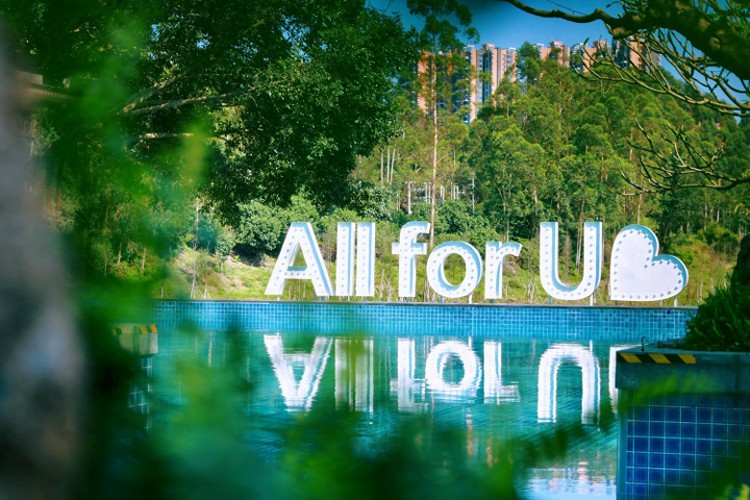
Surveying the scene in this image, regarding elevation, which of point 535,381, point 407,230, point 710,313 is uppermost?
point 407,230

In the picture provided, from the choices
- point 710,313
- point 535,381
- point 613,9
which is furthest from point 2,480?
point 535,381

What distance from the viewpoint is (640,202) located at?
31578 millimetres

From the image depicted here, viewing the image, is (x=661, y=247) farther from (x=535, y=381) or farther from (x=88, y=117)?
(x=88, y=117)

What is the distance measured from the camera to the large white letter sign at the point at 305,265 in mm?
16797

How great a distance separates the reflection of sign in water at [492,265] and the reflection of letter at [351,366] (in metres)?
15.1

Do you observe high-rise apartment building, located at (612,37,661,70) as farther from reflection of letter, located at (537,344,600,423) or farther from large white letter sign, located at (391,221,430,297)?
large white letter sign, located at (391,221,430,297)

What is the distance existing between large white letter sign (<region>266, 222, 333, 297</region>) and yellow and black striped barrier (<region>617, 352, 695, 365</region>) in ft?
41.1

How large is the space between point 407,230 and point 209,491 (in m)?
16.5

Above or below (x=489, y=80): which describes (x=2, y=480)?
below

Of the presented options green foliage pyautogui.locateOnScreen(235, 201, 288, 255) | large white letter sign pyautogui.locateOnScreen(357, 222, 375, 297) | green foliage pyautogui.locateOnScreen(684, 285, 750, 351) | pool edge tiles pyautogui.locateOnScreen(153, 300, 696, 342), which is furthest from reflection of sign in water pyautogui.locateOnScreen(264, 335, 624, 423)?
green foliage pyautogui.locateOnScreen(235, 201, 288, 255)

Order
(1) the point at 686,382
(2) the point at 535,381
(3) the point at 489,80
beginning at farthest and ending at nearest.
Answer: (3) the point at 489,80 < (2) the point at 535,381 < (1) the point at 686,382

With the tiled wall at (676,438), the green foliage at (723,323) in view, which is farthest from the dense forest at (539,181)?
the tiled wall at (676,438)

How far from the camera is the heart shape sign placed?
16312 millimetres

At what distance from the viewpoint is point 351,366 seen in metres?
0.92
